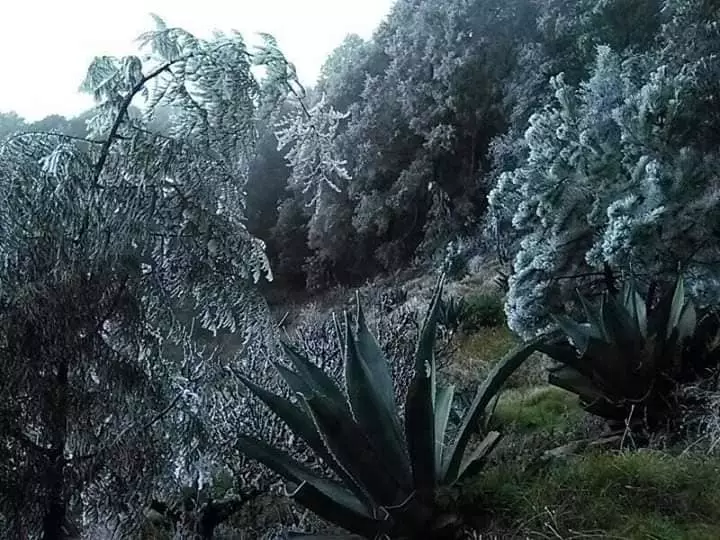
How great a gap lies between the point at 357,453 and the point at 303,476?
31 cm

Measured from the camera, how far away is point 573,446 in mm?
3084

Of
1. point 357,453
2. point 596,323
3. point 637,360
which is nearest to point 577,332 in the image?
point 596,323

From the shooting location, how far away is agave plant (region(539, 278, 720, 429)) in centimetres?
338

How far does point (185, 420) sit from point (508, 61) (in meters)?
12.7

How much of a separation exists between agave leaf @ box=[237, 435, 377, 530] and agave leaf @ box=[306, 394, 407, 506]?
0.08 m

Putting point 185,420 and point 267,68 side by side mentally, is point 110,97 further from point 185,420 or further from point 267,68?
point 185,420

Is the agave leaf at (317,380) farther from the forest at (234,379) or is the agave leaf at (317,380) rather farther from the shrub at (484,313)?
the shrub at (484,313)

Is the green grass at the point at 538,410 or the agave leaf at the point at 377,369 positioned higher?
the agave leaf at the point at 377,369

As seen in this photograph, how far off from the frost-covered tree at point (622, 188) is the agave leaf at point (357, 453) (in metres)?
3.79

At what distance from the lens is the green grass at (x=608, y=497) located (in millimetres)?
2014

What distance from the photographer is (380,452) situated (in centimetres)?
222

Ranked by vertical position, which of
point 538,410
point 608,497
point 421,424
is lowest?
point 538,410

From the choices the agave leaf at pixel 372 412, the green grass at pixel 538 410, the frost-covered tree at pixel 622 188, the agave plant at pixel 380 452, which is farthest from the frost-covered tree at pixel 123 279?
the frost-covered tree at pixel 622 188

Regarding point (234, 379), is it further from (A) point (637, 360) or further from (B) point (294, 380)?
(A) point (637, 360)
